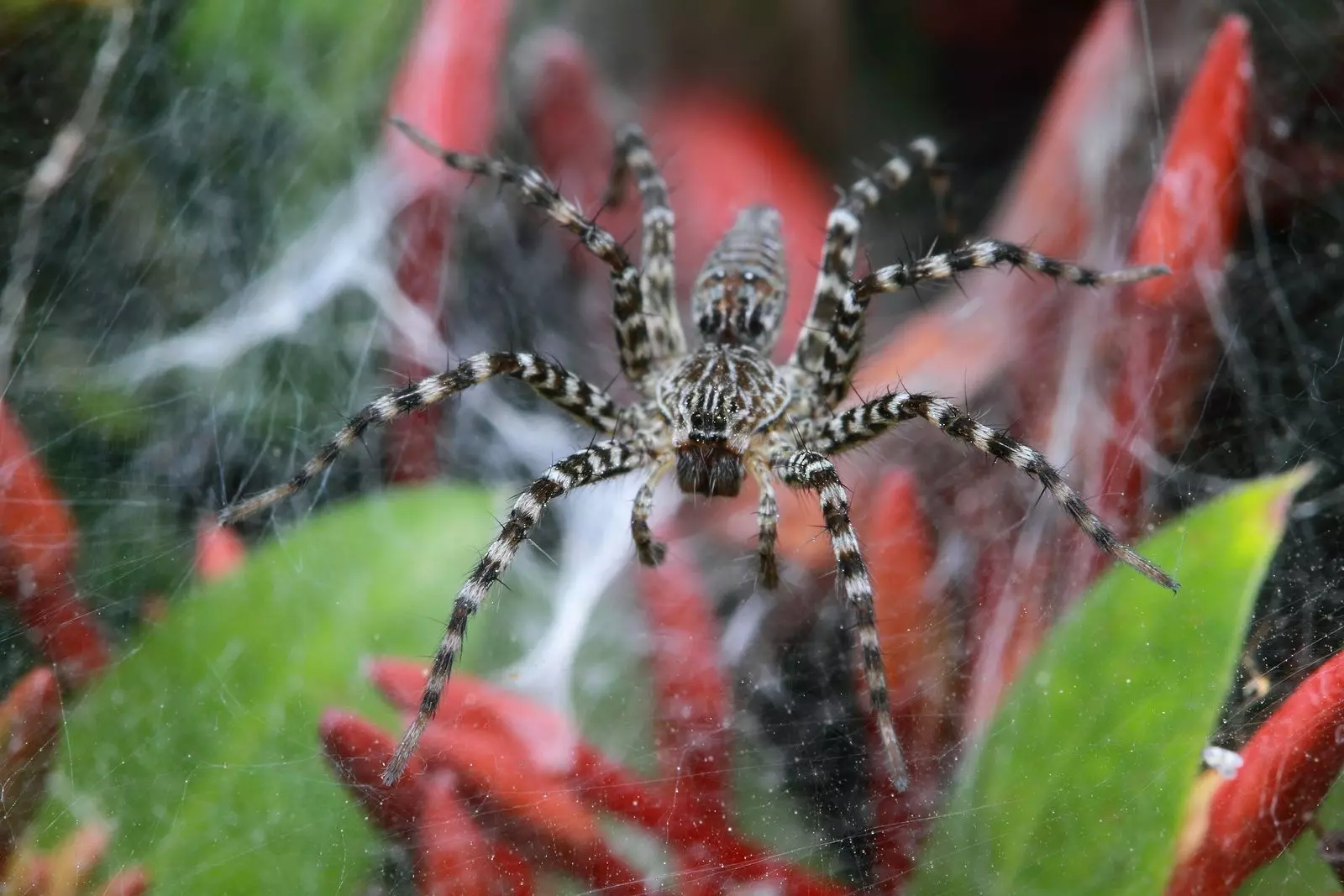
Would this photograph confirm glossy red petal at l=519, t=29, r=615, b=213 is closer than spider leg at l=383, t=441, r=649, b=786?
No

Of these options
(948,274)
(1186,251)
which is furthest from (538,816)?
(1186,251)

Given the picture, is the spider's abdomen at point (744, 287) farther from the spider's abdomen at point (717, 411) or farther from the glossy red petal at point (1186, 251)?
the glossy red petal at point (1186, 251)

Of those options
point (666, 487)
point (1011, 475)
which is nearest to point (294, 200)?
point (666, 487)

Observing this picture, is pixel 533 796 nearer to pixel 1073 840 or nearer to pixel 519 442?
pixel 1073 840

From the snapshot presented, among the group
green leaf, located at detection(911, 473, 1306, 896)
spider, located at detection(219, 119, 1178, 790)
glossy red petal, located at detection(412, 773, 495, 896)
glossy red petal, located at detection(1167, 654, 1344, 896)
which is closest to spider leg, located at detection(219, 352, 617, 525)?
spider, located at detection(219, 119, 1178, 790)

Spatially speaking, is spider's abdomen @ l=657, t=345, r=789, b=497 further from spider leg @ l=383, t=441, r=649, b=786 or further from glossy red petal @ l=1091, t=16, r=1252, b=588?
glossy red petal @ l=1091, t=16, r=1252, b=588

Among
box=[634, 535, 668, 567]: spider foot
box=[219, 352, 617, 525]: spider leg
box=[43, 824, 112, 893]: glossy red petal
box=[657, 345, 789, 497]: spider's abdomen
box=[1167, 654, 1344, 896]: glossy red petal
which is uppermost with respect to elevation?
box=[219, 352, 617, 525]: spider leg
